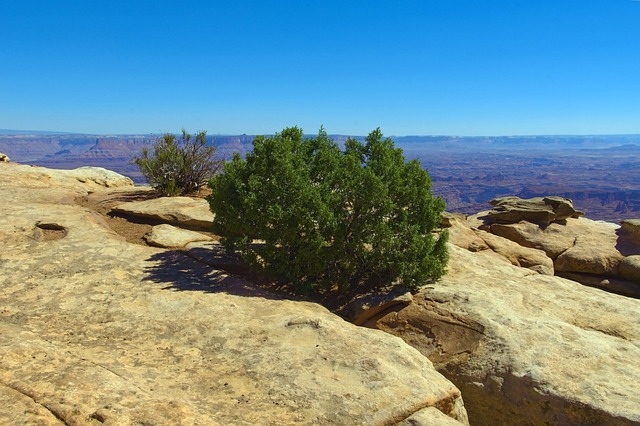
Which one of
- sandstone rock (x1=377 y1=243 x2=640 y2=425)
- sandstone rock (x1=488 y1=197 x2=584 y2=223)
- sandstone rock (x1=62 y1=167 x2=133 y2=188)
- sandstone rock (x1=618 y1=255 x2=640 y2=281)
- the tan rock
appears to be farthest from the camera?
sandstone rock (x1=62 y1=167 x2=133 y2=188)

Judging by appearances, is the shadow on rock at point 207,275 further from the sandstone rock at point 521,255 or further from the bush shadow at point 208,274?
the sandstone rock at point 521,255

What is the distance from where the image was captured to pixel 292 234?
1161 cm

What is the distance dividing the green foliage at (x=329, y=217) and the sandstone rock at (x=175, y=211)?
11.4 feet

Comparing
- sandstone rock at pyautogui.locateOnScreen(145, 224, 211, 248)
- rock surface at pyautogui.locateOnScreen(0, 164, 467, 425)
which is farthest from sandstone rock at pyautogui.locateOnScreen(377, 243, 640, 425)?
sandstone rock at pyautogui.locateOnScreen(145, 224, 211, 248)

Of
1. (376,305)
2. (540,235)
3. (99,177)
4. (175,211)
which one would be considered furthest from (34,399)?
(99,177)

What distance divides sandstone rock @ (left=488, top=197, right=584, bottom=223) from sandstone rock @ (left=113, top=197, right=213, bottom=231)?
14677 mm

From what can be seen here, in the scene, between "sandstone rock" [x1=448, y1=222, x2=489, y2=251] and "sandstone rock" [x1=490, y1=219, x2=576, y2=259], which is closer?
"sandstone rock" [x1=448, y1=222, x2=489, y2=251]

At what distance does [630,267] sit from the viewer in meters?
18.7

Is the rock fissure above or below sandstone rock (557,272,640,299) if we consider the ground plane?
above

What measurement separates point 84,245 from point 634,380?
13.2m

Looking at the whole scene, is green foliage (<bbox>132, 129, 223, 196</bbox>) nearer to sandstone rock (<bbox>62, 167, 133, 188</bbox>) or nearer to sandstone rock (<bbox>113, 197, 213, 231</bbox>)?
sandstone rock (<bbox>113, 197, 213, 231</bbox>)

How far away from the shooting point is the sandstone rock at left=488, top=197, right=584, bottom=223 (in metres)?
22.6

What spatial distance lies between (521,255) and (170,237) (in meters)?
13.2

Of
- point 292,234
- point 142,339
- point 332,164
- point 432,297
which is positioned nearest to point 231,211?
point 292,234
